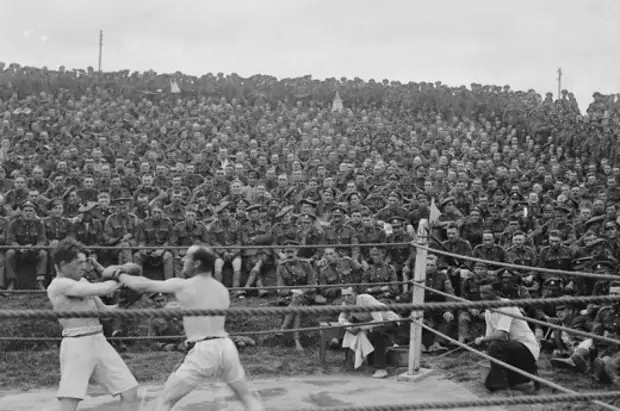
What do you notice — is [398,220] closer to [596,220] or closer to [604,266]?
[596,220]

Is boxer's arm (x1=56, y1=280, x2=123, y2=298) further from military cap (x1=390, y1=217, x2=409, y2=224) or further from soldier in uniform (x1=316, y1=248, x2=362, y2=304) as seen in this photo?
military cap (x1=390, y1=217, x2=409, y2=224)

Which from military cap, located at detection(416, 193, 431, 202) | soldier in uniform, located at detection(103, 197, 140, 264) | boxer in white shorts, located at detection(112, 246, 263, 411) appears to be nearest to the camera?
boxer in white shorts, located at detection(112, 246, 263, 411)

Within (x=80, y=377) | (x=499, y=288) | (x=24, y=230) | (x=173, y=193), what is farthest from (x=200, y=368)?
(x=173, y=193)

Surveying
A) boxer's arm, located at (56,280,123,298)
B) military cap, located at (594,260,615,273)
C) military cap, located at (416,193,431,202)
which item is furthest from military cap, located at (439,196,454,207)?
boxer's arm, located at (56,280,123,298)

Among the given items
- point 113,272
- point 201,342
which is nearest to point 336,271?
point 201,342

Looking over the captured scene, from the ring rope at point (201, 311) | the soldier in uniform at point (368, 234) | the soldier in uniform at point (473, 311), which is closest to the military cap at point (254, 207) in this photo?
the soldier in uniform at point (368, 234)
